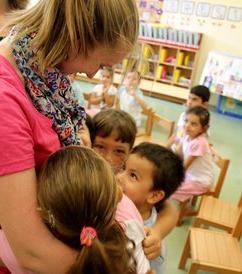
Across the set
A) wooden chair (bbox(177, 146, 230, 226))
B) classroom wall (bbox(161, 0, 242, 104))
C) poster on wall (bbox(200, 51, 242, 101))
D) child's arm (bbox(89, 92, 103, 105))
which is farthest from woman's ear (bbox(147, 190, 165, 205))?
classroom wall (bbox(161, 0, 242, 104))

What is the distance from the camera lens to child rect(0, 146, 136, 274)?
2.34 ft

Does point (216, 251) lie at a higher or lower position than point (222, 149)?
higher

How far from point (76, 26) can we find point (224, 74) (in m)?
5.48

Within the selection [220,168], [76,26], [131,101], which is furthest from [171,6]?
[76,26]

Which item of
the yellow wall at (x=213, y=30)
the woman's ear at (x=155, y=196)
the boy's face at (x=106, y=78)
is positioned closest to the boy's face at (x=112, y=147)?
the woman's ear at (x=155, y=196)

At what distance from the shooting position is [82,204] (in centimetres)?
72

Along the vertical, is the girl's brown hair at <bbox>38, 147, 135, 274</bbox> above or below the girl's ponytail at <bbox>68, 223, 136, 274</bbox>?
above

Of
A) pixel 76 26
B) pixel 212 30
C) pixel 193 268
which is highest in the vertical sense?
pixel 212 30

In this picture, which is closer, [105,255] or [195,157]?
[105,255]

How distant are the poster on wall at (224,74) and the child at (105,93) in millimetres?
2709

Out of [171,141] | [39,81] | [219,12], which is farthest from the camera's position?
[219,12]

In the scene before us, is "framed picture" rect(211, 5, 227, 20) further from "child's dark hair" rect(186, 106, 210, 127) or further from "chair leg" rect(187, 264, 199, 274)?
"chair leg" rect(187, 264, 199, 274)

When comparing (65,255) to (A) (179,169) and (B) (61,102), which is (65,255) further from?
(A) (179,169)

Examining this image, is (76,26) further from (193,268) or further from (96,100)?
(96,100)
